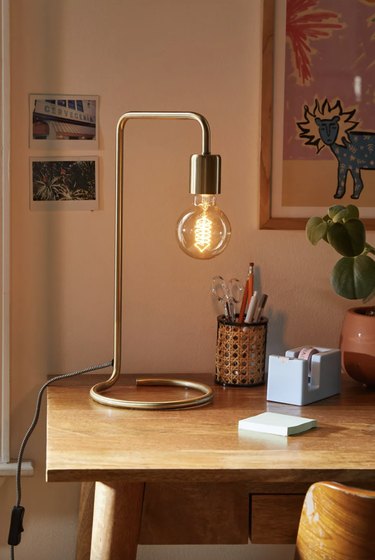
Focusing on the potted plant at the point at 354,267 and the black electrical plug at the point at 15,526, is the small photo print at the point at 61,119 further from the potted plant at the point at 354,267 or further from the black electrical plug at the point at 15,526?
the black electrical plug at the point at 15,526

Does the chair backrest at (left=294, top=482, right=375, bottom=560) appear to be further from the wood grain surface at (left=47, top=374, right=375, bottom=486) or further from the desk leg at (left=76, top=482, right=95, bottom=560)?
the desk leg at (left=76, top=482, right=95, bottom=560)

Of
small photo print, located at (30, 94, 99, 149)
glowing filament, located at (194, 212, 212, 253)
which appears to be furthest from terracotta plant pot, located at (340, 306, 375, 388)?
small photo print, located at (30, 94, 99, 149)

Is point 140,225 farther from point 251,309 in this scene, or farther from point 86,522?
point 86,522

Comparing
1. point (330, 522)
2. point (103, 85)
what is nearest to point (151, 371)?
point (103, 85)

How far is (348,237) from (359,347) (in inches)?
9.0

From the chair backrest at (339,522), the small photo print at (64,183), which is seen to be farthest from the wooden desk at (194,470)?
the small photo print at (64,183)

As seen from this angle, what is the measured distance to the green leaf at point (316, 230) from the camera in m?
1.81

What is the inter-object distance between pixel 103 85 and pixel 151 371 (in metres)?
0.62

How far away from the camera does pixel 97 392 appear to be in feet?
5.90

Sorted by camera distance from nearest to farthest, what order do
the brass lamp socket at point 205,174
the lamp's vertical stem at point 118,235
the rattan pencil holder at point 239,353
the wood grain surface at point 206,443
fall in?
the wood grain surface at point 206,443 → the brass lamp socket at point 205,174 → the lamp's vertical stem at point 118,235 → the rattan pencil holder at point 239,353

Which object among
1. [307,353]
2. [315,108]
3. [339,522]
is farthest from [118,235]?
[339,522]

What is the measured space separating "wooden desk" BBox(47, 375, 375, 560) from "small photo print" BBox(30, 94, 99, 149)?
60cm

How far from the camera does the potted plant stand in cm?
181

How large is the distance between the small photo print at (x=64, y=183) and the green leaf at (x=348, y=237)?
0.51m
